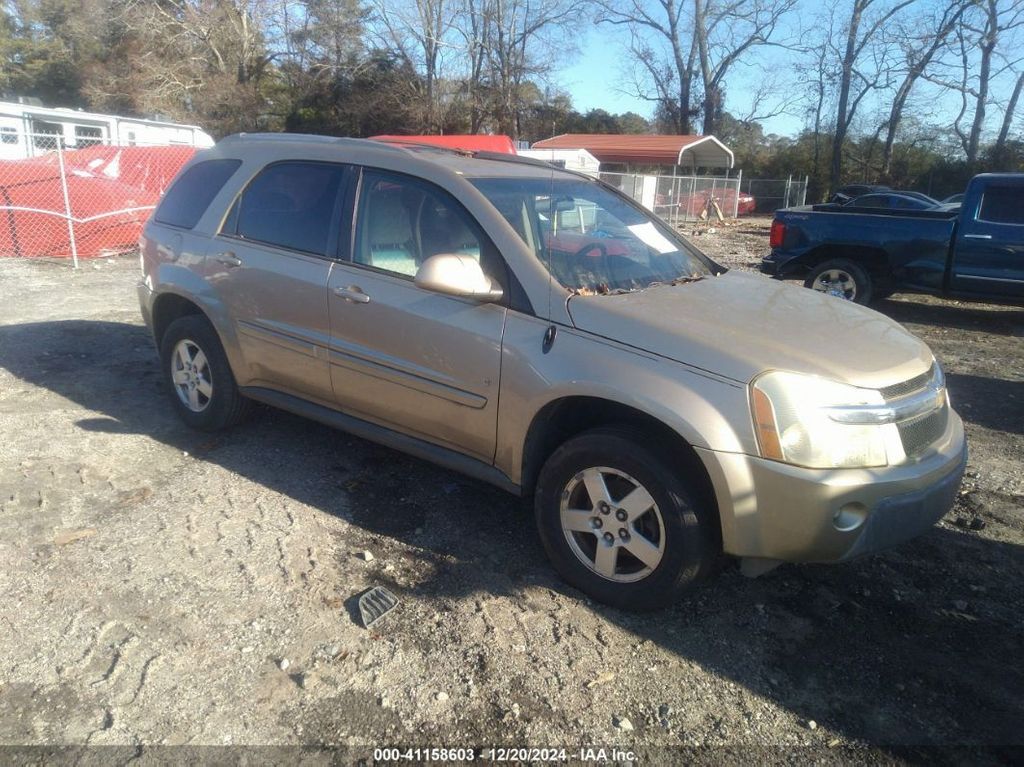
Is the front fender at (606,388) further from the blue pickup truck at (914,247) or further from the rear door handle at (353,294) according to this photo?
the blue pickup truck at (914,247)

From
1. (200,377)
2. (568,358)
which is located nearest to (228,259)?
(200,377)

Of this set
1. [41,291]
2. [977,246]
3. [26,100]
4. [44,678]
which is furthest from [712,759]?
[26,100]

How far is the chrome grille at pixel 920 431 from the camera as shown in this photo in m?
3.04

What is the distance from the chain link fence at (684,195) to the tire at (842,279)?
46.1 ft

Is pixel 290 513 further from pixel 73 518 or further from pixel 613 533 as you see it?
pixel 613 533

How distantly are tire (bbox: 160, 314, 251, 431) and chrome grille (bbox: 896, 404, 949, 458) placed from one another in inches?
144

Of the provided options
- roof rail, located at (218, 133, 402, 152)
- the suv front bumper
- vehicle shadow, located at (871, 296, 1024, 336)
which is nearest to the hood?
the suv front bumper

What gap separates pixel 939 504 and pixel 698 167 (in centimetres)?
4217

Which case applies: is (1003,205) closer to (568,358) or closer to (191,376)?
(568,358)

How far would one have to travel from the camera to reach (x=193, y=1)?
123 feet

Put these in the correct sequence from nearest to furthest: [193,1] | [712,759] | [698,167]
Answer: [712,759] < [193,1] < [698,167]

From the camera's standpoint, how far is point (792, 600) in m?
3.42

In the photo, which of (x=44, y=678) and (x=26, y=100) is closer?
(x=44, y=678)

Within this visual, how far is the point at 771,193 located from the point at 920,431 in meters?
38.6
